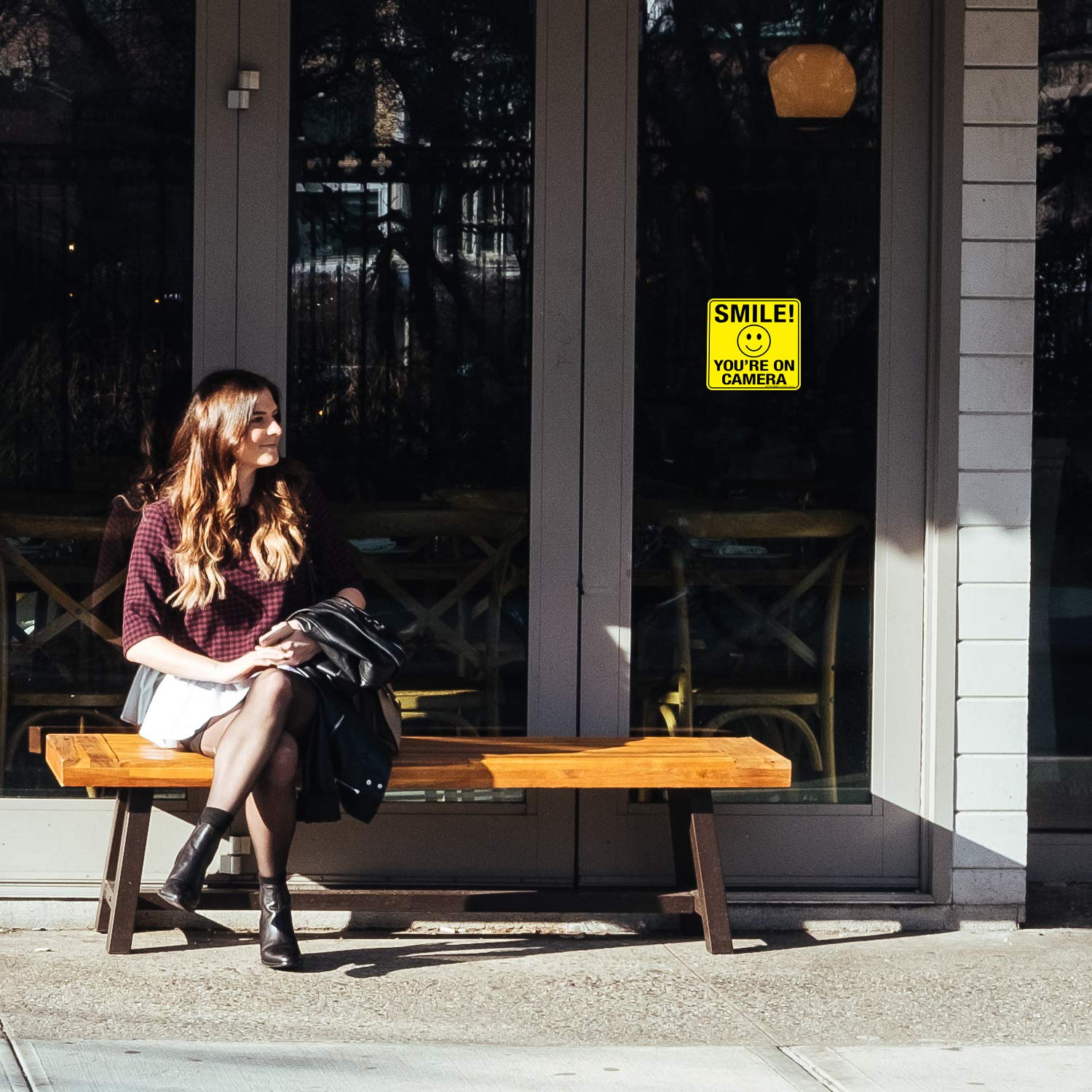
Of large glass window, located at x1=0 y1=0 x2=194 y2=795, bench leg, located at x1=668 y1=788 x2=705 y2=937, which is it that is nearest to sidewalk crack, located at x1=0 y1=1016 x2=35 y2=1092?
large glass window, located at x1=0 y1=0 x2=194 y2=795

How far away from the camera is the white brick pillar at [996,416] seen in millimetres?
5223

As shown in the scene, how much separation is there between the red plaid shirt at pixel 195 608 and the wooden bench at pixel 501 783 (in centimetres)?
32

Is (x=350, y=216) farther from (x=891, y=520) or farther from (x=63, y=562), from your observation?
(x=891, y=520)

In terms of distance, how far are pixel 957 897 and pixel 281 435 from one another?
2448 mm

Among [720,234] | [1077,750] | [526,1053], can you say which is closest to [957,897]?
[1077,750]

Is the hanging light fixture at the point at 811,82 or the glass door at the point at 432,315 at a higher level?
the hanging light fixture at the point at 811,82

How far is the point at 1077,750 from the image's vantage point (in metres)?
5.89

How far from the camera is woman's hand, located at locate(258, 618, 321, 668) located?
4.73m

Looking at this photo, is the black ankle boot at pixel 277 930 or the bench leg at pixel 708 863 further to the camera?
the bench leg at pixel 708 863

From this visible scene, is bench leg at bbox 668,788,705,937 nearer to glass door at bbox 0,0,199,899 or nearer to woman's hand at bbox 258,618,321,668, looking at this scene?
woman's hand at bbox 258,618,321,668

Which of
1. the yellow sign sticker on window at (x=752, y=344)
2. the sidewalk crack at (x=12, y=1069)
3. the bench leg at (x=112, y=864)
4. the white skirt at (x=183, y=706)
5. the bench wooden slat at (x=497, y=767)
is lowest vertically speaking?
the sidewalk crack at (x=12, y=1069)

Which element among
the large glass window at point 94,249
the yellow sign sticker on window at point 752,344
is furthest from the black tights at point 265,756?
the yellow sign sticker on window at point 752,344

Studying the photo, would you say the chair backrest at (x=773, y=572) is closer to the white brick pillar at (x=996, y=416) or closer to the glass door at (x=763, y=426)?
the glass door at (x=763, y=426)

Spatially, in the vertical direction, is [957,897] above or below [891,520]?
below
